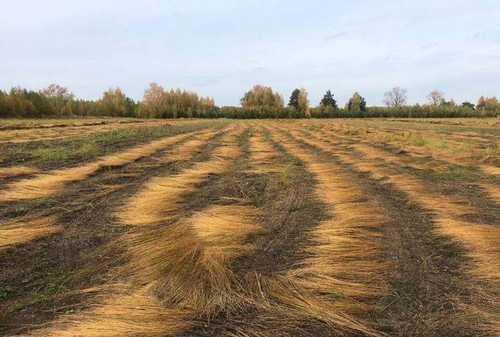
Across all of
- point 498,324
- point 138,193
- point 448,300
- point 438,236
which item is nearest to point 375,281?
point 448,300

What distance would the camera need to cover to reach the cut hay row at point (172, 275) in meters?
2.42

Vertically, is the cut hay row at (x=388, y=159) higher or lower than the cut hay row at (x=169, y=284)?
higher

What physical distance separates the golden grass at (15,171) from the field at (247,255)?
3cm

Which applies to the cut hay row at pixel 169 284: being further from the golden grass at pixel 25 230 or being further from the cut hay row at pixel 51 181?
the cut hay row at pixel 51 181

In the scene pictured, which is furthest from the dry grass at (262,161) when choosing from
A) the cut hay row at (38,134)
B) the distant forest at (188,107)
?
the distant forest at (188,107)

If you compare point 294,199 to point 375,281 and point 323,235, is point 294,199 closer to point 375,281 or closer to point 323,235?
point 323,235

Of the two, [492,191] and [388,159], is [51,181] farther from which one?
[388,159]

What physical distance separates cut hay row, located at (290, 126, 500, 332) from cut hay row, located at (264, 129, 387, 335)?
652 millimetres

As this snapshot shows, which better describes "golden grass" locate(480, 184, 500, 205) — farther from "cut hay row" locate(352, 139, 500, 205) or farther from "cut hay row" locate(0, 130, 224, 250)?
"cut hay row" locate(0, 130, 224, 250)

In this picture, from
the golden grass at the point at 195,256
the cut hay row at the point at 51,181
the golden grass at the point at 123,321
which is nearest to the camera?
the golden grass at the point at 123,321

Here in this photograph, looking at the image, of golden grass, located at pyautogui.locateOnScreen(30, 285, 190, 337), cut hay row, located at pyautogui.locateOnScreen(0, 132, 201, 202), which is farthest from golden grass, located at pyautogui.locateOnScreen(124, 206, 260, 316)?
cut hay row, located at pyautogui.locateOnScreen(0, 132, 201, 202)

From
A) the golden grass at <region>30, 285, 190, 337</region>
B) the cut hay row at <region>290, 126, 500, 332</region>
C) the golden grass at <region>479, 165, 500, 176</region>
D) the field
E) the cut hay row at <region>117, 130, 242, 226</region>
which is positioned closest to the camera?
the golden grass at <region>30, 285, 190, 337</region>

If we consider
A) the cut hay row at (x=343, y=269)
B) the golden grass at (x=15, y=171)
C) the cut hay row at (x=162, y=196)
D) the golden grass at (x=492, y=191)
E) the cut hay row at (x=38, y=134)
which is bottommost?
the cut hay row at (x=343, y=269)

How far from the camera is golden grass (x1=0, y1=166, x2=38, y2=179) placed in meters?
7.13
